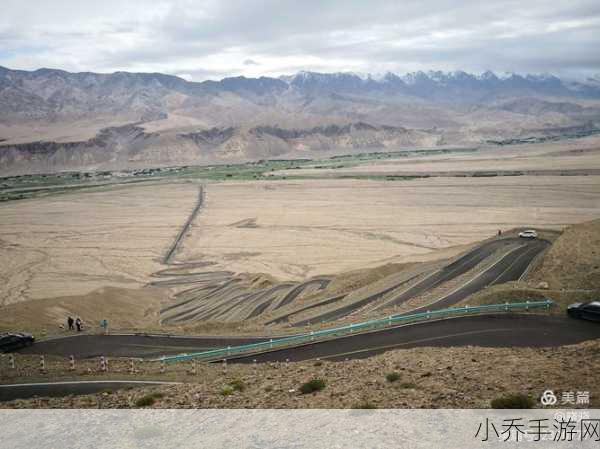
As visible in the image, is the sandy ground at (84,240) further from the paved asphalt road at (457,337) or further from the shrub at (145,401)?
the shrub at (145,401)

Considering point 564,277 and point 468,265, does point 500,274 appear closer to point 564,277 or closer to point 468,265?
point 468,265

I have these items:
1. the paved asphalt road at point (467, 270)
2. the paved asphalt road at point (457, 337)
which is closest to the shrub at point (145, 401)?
the paved asphalt road at point (457, 337)

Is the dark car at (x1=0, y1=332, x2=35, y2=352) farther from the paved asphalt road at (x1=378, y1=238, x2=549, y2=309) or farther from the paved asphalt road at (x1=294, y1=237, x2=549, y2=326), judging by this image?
the paved asphalt road at (x1=378, y1=238, x2=549, y2=309)

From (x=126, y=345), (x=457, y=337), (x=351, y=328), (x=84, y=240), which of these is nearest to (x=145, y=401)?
(x=351, y=328)

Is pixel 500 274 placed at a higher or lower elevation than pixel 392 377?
lower

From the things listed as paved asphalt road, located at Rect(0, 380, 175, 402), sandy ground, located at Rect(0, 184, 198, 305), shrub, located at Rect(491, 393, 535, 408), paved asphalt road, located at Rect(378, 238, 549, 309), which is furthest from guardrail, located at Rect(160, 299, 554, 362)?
sandy ground, located at Rect(0, 184, 198, 305)

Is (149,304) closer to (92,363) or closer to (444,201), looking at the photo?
(92,363)

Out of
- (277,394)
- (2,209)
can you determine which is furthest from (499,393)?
(2,209)
